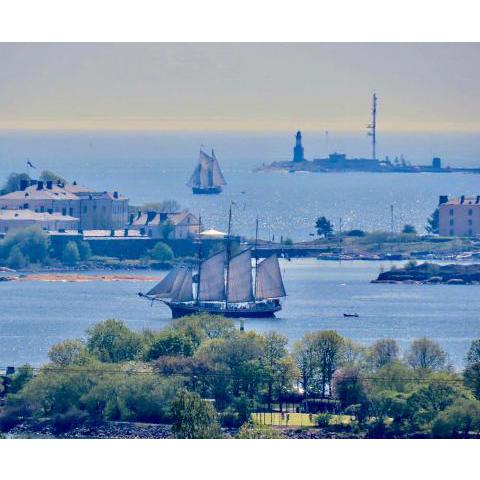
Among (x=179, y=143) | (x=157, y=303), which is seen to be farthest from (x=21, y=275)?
(x=179, y=143)

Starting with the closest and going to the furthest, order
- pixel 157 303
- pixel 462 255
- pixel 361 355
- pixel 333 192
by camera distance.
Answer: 1. pixel 361 355
2. pixel 157 303
3. pixel 462 255
4. pixel 333 192

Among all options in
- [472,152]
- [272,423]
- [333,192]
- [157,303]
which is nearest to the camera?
[272,423]

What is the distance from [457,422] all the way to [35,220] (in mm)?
20599

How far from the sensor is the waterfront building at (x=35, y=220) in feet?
113

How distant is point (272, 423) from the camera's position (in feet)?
49.1

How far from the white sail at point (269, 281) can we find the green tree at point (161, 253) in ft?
19.9

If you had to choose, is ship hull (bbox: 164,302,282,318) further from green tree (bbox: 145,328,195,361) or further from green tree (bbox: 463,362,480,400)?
green tree (bbox: 463,362,480,400)

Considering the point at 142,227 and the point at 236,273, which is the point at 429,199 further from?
the point at 236,273

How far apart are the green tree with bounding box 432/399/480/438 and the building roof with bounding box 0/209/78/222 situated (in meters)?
20.5

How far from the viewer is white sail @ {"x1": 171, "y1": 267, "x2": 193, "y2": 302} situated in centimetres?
2523

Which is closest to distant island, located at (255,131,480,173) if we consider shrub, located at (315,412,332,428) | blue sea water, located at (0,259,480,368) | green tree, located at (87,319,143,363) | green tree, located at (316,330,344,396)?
blue sea water, located at (0,259,480,368)

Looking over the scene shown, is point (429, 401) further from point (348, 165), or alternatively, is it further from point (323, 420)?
point (348, 165)

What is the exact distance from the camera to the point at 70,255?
31750mm

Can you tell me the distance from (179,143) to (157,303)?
1706 cm
